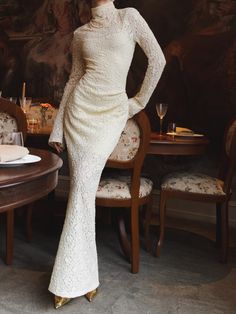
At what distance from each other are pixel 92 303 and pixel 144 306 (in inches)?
11.3

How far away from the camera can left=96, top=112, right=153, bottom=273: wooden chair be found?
238cm

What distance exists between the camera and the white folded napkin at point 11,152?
3.88 feet

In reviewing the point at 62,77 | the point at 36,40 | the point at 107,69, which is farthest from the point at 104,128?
the point at 36,40

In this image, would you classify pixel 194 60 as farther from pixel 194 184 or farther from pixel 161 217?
pixel 161 217

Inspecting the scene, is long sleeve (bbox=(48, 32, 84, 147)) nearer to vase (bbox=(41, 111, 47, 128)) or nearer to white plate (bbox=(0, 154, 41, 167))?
white plate (bbox=(0, 154, 41, 167))

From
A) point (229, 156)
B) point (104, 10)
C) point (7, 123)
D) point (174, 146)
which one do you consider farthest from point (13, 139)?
point (229, 156)

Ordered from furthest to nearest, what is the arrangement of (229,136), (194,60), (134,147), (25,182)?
(194,60) < (229,136) < (134,147) < (25,182)

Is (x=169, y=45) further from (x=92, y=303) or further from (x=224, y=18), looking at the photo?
(x=92, y=303)

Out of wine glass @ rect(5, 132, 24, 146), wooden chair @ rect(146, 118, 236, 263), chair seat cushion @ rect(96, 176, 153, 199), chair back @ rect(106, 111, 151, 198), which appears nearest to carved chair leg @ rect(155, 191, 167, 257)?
wooden chair @ rect(146, 118, 236, 263)

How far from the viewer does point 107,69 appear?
2.05 meters

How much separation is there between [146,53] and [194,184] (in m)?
1.09


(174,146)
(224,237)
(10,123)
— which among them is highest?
(10,123)

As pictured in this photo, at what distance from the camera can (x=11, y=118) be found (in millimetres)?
2623

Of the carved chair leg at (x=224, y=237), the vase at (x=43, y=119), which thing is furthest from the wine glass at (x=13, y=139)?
the vase at (x=43, y=119)
